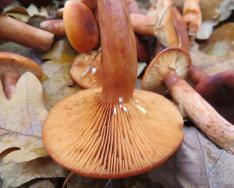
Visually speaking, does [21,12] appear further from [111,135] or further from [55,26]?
[111,135]

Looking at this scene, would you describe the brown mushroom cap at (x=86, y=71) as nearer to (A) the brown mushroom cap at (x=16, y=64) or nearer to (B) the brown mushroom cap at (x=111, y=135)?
(A) the brown mushroom cap at (x=16, y=64)

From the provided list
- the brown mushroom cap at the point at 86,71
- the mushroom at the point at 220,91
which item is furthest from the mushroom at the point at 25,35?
the mushroom at the point at 220,91

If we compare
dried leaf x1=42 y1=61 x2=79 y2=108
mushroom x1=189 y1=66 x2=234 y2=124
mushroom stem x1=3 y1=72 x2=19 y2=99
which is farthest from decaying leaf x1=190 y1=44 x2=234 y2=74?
mushroom stem x1=3 y1=72 x2=19 y2=99

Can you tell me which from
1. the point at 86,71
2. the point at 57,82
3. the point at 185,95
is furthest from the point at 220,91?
the point at 57,82

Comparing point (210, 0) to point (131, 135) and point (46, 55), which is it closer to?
point (46, 55)

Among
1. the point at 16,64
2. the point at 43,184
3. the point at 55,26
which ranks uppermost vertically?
the point at 55,26

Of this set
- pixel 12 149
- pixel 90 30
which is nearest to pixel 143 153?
pixel 12 149

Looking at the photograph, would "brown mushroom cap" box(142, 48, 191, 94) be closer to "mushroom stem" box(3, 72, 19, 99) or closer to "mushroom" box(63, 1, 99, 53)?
"mushroom" box(63, 1, 99, 53)
